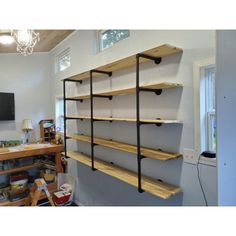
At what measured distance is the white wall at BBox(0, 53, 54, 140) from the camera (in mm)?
4039

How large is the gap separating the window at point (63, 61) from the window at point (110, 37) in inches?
41.9

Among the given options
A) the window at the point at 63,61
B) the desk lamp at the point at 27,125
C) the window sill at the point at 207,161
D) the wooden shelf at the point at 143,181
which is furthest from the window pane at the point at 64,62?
the window sill at the point at 207,161

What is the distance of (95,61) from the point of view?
2.76 metres

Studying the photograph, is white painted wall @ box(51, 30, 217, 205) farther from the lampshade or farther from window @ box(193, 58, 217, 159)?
the lampshade

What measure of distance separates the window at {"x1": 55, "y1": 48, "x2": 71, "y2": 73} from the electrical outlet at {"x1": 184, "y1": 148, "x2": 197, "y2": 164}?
273 cm

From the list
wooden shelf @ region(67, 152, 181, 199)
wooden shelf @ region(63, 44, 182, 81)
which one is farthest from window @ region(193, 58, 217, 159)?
wooden shelf @ region(67, 152, 181, 199)

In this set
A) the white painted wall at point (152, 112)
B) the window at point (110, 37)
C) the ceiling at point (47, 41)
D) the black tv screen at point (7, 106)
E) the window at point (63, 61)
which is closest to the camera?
the white painted wall at point (152, 112)

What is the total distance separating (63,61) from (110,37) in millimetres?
1643

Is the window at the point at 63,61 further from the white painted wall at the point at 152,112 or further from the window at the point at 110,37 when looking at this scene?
the window at the point at 110,37

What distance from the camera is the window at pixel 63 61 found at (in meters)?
3.67

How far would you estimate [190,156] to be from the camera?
1.62 metres

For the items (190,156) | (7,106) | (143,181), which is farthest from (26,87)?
(190,156)

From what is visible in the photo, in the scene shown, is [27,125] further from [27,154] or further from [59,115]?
[27,154]
